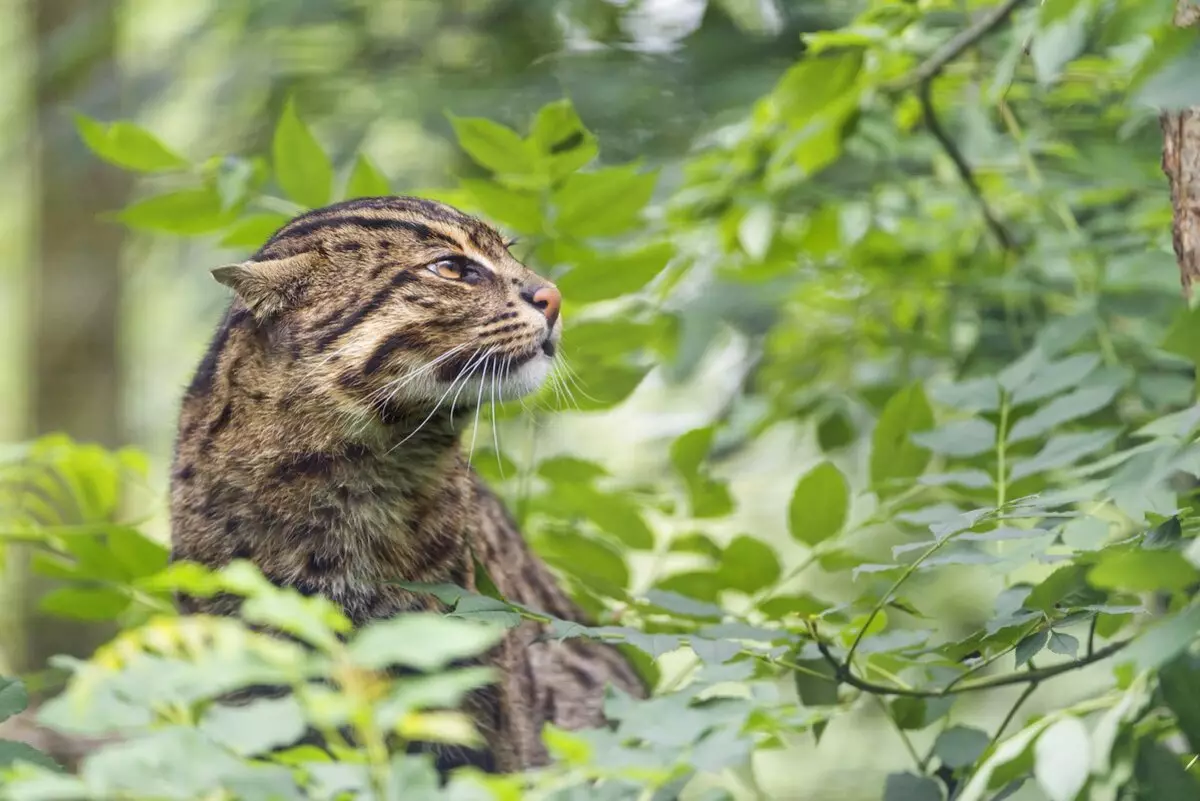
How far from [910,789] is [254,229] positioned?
6.65 ft

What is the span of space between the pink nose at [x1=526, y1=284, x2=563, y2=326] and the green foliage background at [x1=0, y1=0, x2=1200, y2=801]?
6.8 inches

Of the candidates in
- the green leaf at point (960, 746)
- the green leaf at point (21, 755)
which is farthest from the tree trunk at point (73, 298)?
the green leaf at point (960, 746)

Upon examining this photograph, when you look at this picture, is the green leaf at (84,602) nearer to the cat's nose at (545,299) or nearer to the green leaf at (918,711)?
the cat's nose at (545,299)

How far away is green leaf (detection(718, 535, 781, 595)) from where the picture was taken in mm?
2887

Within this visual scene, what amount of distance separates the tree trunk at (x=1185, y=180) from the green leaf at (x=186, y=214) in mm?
2071

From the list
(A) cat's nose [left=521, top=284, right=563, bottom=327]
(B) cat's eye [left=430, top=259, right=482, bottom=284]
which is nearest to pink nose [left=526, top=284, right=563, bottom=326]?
(A) cat's nose [left=521, top=284, right=563, bottom=327]

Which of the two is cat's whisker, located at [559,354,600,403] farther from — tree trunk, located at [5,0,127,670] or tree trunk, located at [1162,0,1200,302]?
tree trunk, located at [5,0,127,670]

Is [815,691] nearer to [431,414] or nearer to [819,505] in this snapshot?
[819,505]

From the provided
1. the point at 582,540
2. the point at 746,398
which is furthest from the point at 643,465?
the point at 582,540

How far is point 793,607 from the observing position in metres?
2.83

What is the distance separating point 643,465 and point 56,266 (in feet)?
9.80

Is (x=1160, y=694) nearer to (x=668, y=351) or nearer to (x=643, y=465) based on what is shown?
(x=668, y=351)

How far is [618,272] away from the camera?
302 cm

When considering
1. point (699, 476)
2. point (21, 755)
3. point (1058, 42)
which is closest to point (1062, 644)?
point (1058, 42)
